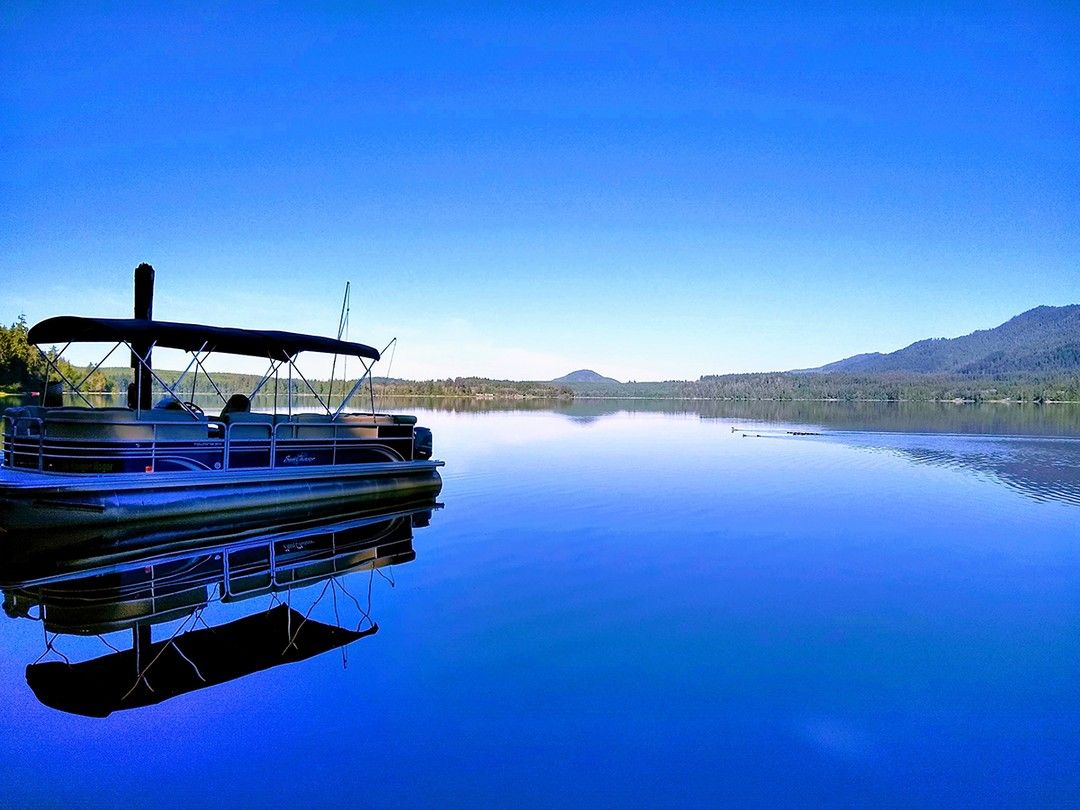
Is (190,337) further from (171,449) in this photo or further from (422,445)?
(422,445)

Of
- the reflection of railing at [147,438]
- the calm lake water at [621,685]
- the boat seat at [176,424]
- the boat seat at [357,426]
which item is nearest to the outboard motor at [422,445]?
the boat seat at [357,426]

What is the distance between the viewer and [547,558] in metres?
12.8

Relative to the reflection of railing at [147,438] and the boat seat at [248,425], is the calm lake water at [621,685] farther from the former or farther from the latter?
the boat seat at [248,425]

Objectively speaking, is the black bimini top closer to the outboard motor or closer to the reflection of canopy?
the outboard motor

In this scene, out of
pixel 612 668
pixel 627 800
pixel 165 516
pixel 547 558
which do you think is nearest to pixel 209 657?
pixel 612 668

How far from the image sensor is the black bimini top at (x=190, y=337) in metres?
13.8

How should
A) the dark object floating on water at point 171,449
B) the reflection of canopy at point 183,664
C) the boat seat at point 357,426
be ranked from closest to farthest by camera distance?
the reflection of canopy at point 183,664
the dark object floating on water at point 171,449
the boat seat at point 357,426

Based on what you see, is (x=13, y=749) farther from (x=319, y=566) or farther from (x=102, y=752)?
(x=319, y=566)

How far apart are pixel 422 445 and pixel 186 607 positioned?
38.0 ft

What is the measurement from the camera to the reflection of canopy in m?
6.47

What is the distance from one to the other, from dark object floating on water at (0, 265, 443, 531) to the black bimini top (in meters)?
0.02

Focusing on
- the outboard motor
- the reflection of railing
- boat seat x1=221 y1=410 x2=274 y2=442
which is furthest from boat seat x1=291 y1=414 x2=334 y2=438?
the outboard motor

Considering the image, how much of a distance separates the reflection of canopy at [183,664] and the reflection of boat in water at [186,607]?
0.5 inches

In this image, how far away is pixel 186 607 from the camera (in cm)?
912
